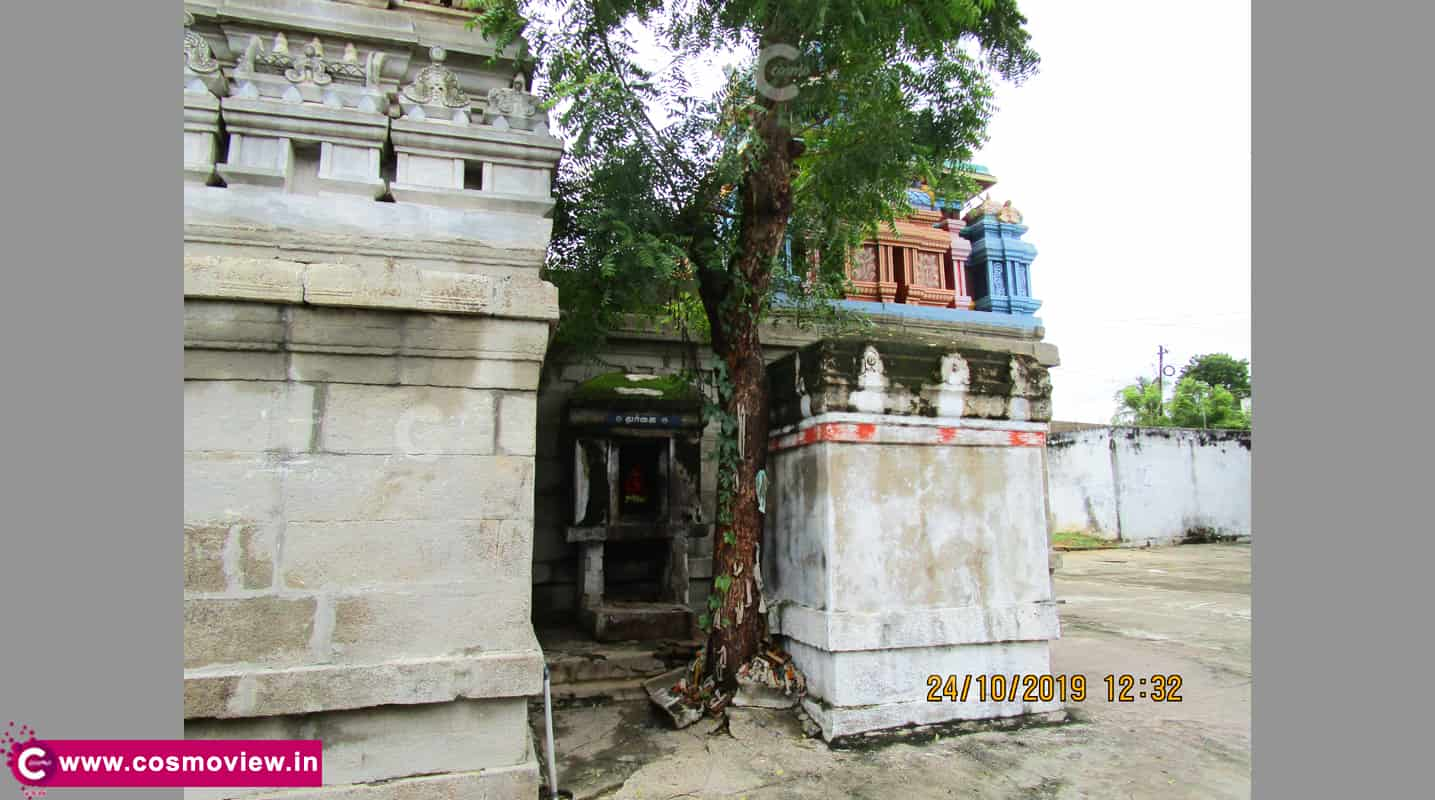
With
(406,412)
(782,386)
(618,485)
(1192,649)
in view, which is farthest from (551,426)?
(1192,649)

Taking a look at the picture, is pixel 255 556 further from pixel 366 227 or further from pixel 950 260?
pixel 950 260

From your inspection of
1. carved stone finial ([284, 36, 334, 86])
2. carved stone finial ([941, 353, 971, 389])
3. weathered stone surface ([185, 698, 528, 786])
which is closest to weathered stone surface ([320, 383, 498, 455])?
weathered stone surface ([185, 698, 528, 786])

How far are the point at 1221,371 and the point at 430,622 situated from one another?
2088 inches

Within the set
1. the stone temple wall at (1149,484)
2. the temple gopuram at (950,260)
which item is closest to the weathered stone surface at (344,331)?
the temple gopuram at (950,260)

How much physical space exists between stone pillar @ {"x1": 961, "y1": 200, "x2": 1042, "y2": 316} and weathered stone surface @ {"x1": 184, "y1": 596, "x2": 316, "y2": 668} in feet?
26.1

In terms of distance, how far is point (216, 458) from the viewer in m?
3.64

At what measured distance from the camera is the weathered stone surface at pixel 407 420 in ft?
12.5

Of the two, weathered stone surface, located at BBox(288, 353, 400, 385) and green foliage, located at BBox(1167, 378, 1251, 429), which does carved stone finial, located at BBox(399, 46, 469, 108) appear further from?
green foliage, located at BBox(1167, 378, 1251, 429)

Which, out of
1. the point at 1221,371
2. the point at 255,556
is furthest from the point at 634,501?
the point at 1221,371

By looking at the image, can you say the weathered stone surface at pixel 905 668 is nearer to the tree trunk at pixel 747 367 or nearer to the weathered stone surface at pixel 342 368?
the tree trunk at pixel 747 367

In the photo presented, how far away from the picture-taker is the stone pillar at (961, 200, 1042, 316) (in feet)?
30.8

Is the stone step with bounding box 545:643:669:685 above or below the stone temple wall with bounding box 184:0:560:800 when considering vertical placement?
below

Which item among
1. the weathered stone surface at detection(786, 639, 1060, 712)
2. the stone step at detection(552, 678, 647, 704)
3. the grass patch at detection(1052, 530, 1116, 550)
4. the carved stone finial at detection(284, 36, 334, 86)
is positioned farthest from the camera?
the grass patch at detection(1052, 530, 1116, 550)

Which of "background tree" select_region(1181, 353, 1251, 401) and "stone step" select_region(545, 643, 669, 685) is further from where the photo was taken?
"background tree" select_region(1181, 353, 1251, 401)
